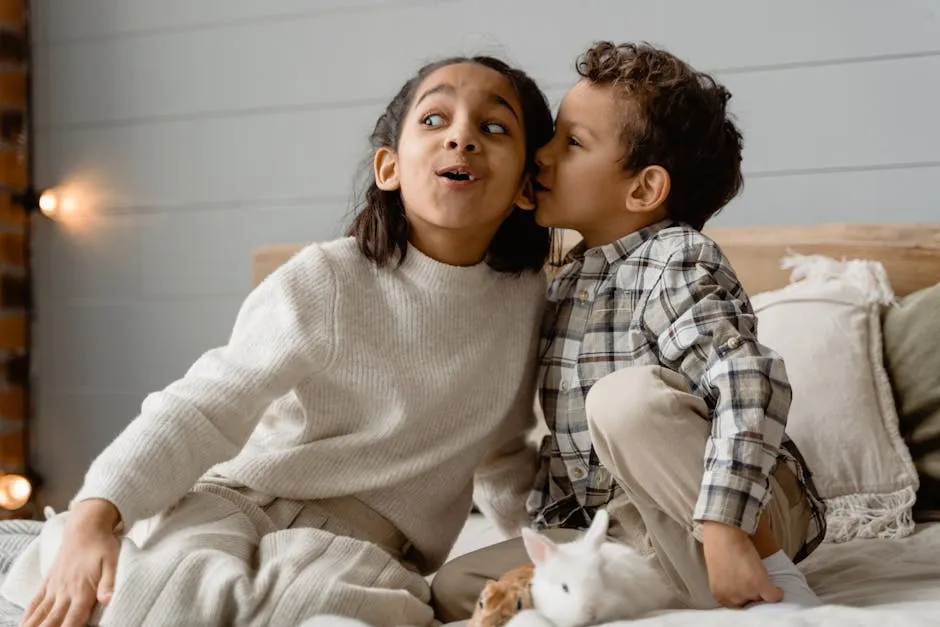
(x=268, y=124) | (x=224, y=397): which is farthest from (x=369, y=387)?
(x=268, y=124)

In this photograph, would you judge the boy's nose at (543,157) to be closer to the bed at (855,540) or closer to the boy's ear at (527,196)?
the boy's ear at (527,196)

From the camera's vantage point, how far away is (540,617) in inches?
32.9

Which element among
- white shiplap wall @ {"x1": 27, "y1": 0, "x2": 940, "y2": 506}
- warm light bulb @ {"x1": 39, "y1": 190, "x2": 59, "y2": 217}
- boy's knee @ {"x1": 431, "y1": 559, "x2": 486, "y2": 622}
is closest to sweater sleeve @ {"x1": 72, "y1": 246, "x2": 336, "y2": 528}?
boy's knee @ {"x1": 431, "y1": 559, "x2": 486, "y2": 622}

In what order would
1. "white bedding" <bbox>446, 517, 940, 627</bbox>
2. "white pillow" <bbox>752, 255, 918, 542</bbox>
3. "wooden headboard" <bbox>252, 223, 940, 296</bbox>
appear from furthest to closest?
"wooden headboard" <bbox>252, 223, 940, 296</bbox> < "white pillow" <bbox>752, 255, 918, 542</bbox> < "white bedding" <bbox>446, 517, 940, 627</bbox>

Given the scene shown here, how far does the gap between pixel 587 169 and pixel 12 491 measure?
61.8 inches

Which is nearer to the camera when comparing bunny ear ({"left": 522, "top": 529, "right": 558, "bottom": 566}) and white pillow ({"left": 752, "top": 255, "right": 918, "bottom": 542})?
bunny ear ({"left": 522, "top": 529, "right": 558, "bottom": 566})

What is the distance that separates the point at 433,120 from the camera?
1.25 m

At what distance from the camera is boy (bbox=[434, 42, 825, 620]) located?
0.99 meters

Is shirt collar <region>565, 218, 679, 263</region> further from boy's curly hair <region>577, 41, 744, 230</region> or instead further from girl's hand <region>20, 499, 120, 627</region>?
girl's hand <region>20, 499, 120, 627</region>

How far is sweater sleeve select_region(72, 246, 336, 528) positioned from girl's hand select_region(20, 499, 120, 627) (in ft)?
0.08

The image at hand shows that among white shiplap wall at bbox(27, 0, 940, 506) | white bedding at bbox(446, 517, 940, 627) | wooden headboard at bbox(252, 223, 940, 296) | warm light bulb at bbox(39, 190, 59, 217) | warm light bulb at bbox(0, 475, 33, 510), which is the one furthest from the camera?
warm light bulb at bbox(39, 190, 59, 217)

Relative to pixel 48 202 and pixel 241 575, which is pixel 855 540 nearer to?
pixel 241 575

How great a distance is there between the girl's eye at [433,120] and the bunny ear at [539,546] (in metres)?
0.57

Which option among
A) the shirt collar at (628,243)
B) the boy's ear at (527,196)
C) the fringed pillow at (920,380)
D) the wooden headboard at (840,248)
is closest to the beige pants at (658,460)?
the shirt collar at (628,243)
